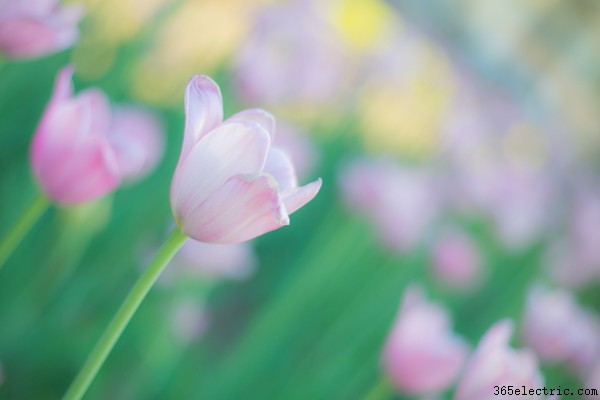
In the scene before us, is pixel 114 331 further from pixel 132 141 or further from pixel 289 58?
pixel 289 58

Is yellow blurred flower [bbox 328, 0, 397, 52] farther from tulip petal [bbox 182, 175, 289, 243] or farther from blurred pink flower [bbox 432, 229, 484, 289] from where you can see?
tulip petal [bbox 182, 175, 289, 243]

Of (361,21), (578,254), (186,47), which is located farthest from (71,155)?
(361,21)

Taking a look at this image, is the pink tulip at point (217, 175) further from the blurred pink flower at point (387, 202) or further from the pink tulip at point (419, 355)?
the blurred pink flower at point (387, 202)

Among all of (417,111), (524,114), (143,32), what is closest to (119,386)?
(143,32)

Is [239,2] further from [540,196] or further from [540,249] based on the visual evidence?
[540,249]

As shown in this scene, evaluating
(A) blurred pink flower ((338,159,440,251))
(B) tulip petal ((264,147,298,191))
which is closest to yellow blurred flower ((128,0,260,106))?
(A) blurred pink flower ((338,159,440,251))

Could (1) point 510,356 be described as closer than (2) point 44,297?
Yes

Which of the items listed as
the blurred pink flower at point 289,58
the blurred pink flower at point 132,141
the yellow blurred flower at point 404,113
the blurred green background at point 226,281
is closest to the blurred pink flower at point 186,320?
the blurred green background at point 226,281
